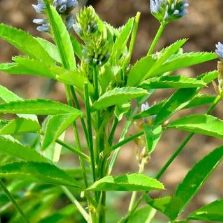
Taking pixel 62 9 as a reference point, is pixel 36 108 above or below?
below

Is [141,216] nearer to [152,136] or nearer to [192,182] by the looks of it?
[192,182]

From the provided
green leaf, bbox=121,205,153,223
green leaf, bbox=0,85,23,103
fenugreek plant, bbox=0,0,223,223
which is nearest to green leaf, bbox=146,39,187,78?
fenugreek plant, bbox=0,0,223,223

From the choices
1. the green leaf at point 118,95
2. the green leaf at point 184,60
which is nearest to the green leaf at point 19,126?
the green leaf at point 118,95

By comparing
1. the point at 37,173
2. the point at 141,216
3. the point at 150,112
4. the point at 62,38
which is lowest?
the point at 141,216

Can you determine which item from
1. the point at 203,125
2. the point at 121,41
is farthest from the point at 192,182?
the point at 121,41

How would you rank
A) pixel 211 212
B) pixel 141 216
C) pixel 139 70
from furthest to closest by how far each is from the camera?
pixel 141 216
pixel 211 212
pixel 139 70

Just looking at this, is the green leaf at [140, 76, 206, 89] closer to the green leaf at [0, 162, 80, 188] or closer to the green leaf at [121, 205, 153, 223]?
the green leaf at [0, 162, 80, 188]

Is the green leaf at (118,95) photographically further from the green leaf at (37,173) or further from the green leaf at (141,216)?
the green leaf at (141,216)
